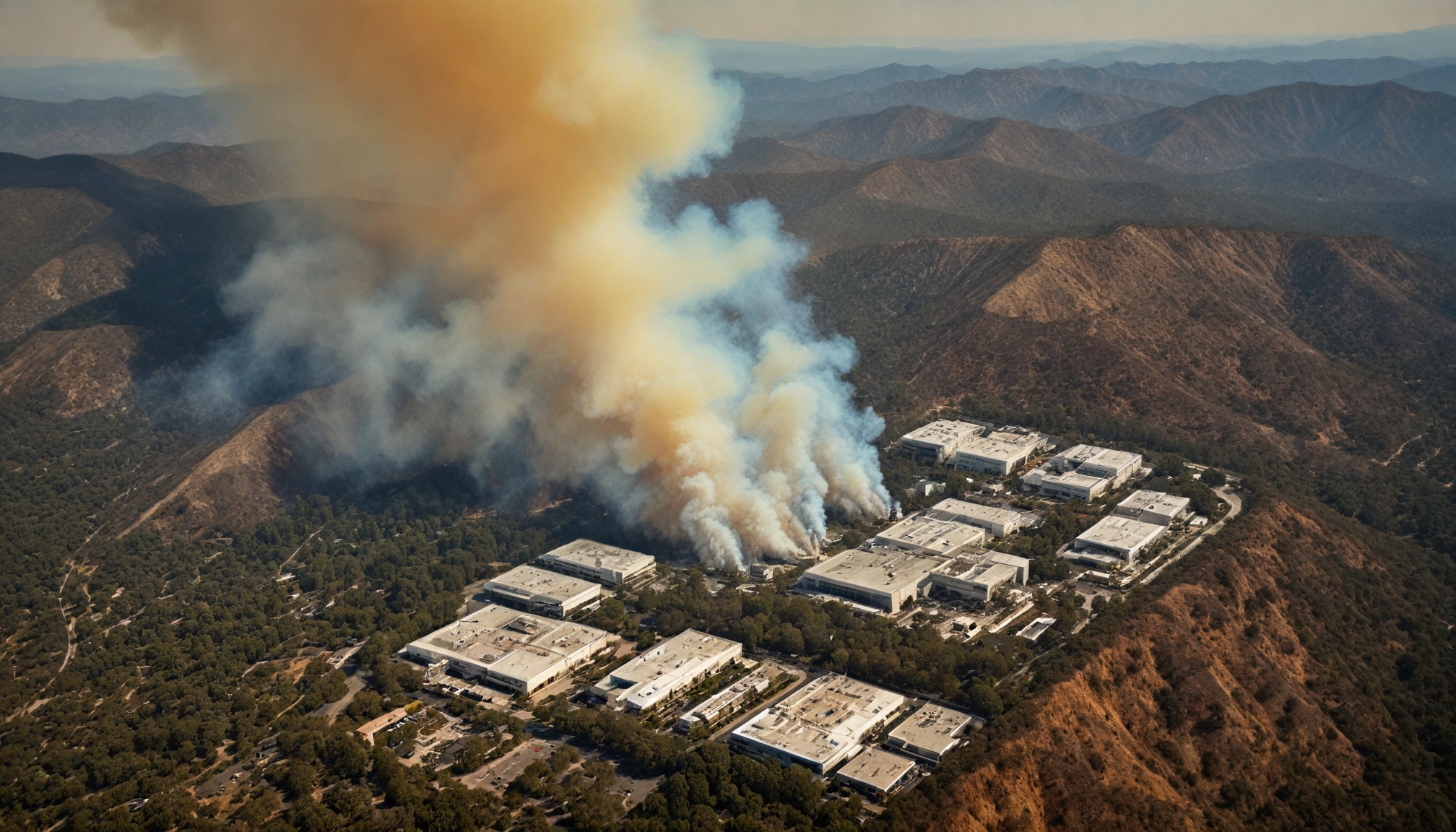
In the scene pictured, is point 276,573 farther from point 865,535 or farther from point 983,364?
point 983,364

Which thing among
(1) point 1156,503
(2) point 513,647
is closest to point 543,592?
(2) point 513,647

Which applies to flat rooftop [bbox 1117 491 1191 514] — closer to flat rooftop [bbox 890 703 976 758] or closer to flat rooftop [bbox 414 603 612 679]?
flat rooftop [bbox 890 703 976 758]

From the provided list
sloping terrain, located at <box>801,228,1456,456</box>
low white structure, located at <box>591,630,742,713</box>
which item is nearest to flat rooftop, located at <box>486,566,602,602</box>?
low white structure, located at <box>591,630,742,713</box>

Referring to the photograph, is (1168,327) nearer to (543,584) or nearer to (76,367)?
(543,584)

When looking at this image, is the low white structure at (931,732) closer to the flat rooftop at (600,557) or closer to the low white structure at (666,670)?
the low white structure at (666,670)

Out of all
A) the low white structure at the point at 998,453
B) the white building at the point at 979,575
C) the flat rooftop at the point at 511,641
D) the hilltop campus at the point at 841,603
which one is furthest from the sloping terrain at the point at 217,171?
the white building at the point at 979,575

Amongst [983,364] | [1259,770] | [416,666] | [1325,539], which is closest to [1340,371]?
[983,364]
